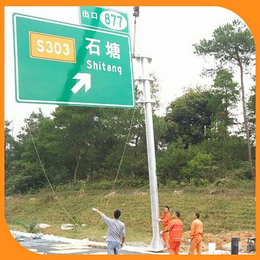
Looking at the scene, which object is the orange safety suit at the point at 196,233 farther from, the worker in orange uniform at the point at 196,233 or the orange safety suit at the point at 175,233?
the orange safety suit at the point at 175,233

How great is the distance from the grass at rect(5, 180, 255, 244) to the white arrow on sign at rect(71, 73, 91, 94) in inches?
276

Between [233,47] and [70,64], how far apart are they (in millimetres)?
14869

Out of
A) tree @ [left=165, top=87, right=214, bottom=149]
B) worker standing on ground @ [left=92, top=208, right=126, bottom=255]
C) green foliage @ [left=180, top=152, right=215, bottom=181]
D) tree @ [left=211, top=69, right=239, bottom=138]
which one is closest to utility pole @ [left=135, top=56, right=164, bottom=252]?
worker standing on ground @ [left=92, top=208, right=126, bottom=255]

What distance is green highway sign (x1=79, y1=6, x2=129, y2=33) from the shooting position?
8.73 meters

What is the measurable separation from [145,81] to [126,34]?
152 centimetres

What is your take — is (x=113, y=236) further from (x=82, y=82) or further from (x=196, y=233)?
(x=82, y=82)

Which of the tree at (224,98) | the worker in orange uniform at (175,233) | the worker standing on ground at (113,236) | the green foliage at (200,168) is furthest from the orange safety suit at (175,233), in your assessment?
the tree at (224,98)

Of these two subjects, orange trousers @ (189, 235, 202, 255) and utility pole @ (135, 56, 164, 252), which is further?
utility pole @ (135, 56, 164, 252)

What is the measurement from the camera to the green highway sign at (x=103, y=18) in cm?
873

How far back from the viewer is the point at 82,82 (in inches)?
329

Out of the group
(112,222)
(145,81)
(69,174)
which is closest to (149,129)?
(145,81)

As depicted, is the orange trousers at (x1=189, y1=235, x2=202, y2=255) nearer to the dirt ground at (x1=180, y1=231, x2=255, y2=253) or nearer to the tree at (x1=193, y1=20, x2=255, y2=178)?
the dirt ground at (x1=180, y1=231, x2=255, y2=253)

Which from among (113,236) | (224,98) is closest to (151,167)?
(113,236)

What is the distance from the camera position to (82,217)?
822 inches
